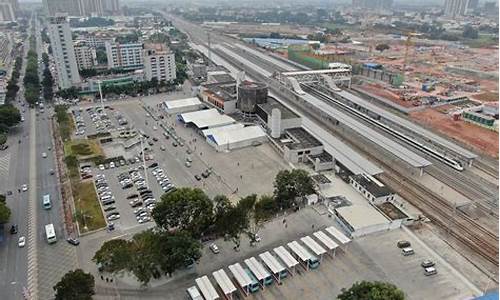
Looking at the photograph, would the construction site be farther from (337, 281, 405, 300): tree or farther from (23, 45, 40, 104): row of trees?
(23, 45, 40, 104): row of trees

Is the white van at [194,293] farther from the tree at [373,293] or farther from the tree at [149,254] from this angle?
the tree at [373,293]

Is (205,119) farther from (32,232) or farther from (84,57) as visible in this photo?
(84,57)

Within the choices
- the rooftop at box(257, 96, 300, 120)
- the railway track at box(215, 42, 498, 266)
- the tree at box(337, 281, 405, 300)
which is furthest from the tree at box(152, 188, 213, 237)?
the rooftop at box(257, 96, 300, 120)

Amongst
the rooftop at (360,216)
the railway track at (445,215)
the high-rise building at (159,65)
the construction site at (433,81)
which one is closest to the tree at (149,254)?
the rooftop at (360,216)

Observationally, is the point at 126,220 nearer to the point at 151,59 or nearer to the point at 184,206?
the point at 184,206

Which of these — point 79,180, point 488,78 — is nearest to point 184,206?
point 79,180
